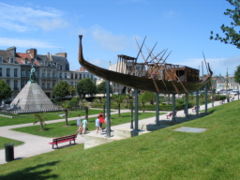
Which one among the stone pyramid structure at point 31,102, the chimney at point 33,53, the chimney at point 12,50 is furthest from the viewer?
the chimney at point 33,53

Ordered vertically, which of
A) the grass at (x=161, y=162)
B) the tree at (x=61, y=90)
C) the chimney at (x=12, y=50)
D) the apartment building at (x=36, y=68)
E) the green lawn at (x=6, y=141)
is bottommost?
the green lawn at (x=6, y=141)

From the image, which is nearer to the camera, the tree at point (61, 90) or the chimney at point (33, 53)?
the tree at point (61, 90)

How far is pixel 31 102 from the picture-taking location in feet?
110

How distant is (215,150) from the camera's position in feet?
23.2

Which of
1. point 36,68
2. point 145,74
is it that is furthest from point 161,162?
point 36,68

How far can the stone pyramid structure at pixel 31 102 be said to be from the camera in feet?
107

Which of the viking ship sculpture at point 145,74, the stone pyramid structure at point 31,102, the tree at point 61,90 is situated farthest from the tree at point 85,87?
the viking ship sculpture at point 145,74

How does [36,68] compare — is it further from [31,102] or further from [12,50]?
[31,102]

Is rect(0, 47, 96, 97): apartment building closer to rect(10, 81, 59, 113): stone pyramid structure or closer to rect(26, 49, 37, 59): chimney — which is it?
rect(26, 49, 37, 59): chimney

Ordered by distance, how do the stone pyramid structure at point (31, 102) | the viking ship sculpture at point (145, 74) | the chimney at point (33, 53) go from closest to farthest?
the viking ship sculpture at point (145, 74), the stone pyramid structure at point (31, 102), the chimney at point (33, 53)

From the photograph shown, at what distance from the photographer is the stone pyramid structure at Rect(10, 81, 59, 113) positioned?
1287 inches

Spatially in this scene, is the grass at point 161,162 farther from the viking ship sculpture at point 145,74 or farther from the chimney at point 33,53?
the chimney at point 33,53

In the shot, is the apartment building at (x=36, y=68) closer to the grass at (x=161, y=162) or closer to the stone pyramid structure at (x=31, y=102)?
the stone pyramid structure at (x=31, y=102)

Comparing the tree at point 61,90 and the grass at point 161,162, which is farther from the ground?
the tree at point 61,90
